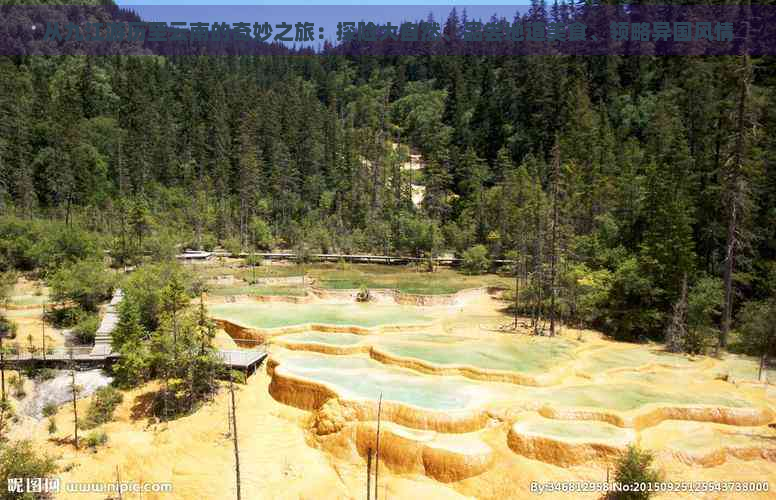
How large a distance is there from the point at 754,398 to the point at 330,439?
2034 centimetres

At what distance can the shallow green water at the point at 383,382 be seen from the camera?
2405 centimetres

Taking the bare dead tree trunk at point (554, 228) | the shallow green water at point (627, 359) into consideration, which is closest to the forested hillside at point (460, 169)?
the bare dead tree trunk at point (554, 228)

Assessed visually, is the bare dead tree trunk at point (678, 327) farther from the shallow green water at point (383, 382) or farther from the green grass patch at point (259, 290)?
the green grass patch at point (259, 290)

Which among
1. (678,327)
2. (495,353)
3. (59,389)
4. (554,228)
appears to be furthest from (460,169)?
(59,389)

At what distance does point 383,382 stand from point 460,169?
63.1 metres

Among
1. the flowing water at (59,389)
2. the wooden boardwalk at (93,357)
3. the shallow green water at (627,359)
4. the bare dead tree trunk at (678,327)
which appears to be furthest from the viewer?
the bare dead tree trunk at (678,327)

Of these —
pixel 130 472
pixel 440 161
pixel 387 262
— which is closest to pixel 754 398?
pixel 130 472

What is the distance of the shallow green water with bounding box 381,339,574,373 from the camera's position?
28703 millimetres

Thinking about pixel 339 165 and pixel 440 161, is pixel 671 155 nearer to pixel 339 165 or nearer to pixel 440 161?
pixel 440 161

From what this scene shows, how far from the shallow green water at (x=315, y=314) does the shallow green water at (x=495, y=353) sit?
6370mm

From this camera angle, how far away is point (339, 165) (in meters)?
88.4

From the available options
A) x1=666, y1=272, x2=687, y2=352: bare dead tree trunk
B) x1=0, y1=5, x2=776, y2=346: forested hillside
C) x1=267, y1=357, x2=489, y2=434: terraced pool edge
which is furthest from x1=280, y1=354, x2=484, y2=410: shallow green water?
x1=0, y1=5, x2=776, y2=346: forested hillside

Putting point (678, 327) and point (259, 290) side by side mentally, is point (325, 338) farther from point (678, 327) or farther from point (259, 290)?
point (678, 327)

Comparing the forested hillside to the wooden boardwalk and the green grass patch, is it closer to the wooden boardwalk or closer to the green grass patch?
the green grass patch
